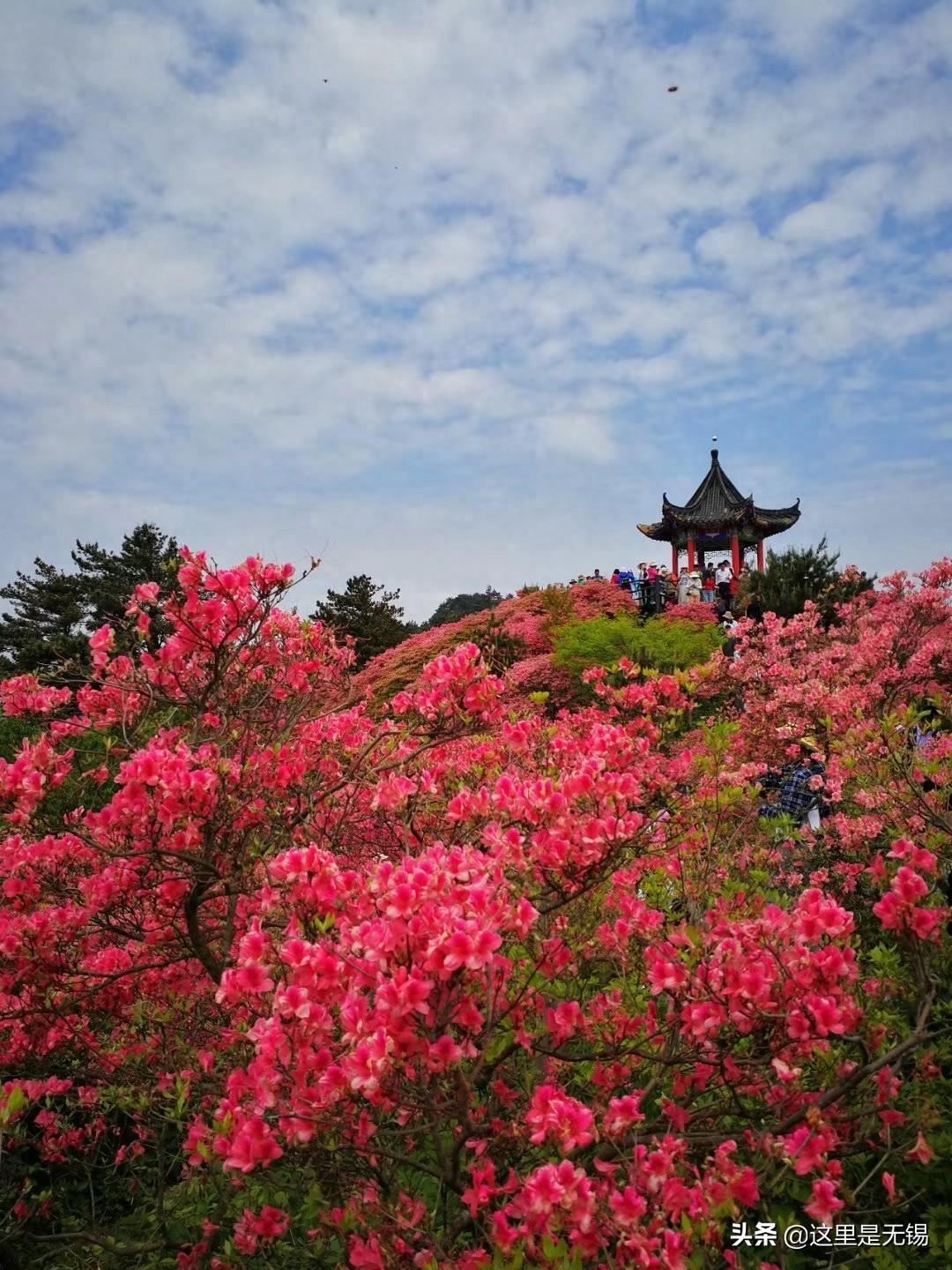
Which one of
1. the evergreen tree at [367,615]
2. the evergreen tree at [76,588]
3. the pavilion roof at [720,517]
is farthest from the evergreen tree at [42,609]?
the pavilion roof at [720,517]

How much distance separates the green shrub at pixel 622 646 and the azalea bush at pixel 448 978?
26.4 feet

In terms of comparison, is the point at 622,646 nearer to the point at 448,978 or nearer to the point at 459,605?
the point at 448,978

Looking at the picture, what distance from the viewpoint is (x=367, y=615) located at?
25.8 m

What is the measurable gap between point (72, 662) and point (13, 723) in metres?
7.27

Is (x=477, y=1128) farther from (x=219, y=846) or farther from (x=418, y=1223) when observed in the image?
(x=219, y=846)

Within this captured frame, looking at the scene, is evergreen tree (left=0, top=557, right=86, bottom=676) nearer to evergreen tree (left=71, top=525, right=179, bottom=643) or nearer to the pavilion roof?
evergreen tree (left=71, top=525, right=179, bottom=643)

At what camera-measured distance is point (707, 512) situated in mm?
31547

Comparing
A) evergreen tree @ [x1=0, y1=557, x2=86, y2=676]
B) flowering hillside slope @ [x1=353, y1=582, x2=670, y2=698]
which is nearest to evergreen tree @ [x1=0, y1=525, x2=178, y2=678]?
evergreen tree @ [x1=0, y1=557, x2=86, y2=676]

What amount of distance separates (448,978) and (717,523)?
3103cm

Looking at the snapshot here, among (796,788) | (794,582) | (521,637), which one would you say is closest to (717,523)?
(794,582)

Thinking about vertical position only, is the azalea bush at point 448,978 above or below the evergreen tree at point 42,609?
below

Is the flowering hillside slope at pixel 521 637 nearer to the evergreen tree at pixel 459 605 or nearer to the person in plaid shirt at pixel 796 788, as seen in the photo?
the person in plaid shirt at pixel 796 788

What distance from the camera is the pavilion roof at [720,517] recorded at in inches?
1208

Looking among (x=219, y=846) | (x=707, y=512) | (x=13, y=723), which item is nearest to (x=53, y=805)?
(x=13, y=723)
